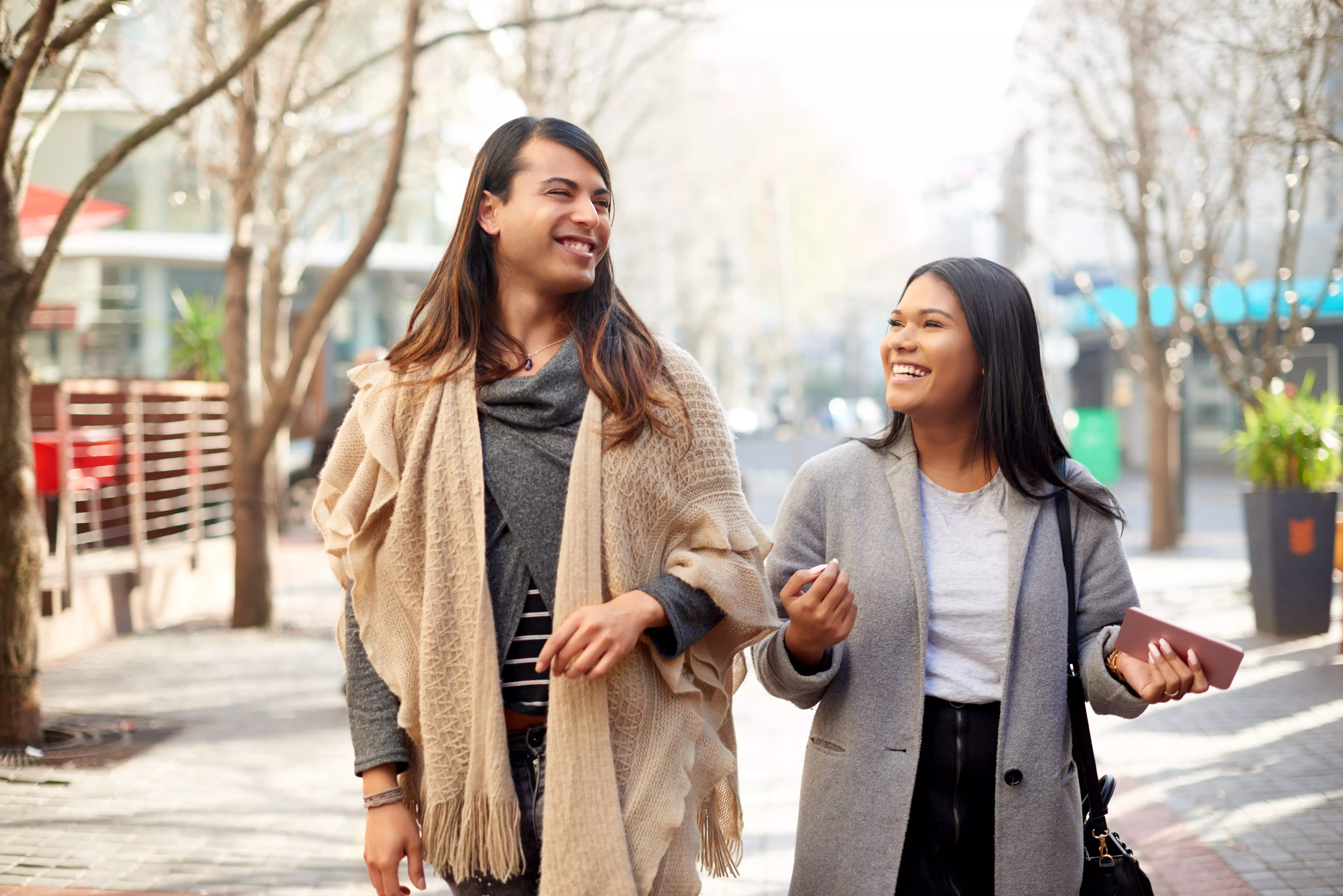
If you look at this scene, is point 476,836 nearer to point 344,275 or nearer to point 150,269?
point 344,275

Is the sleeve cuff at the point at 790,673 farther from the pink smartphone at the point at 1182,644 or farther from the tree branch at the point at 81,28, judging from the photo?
the tree branch at the point at 81,28

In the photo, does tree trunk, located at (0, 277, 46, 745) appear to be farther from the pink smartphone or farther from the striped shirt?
the pink smartphone

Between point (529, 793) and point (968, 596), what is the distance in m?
1.00

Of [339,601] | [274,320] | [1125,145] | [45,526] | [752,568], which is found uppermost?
[1125,145]

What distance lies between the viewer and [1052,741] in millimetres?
2754

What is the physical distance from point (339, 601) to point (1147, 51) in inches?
377

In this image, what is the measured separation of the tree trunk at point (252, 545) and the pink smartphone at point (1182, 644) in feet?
29.7

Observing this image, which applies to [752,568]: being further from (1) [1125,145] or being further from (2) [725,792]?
(1) [1125,145]

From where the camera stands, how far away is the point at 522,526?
98.3 inches

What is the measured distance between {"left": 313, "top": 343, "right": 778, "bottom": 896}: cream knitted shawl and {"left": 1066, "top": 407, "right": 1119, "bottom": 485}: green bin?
23271 millimetres

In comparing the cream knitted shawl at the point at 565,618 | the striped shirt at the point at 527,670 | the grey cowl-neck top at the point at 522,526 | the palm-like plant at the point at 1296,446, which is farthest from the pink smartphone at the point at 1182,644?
the palm-like plant at the point at 1296,446

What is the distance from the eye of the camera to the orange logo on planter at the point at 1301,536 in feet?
33.1

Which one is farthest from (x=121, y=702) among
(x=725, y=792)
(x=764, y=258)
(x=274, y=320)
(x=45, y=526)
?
(x=764, y=258)

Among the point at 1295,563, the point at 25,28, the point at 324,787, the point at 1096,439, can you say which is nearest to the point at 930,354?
the point at 324,787
